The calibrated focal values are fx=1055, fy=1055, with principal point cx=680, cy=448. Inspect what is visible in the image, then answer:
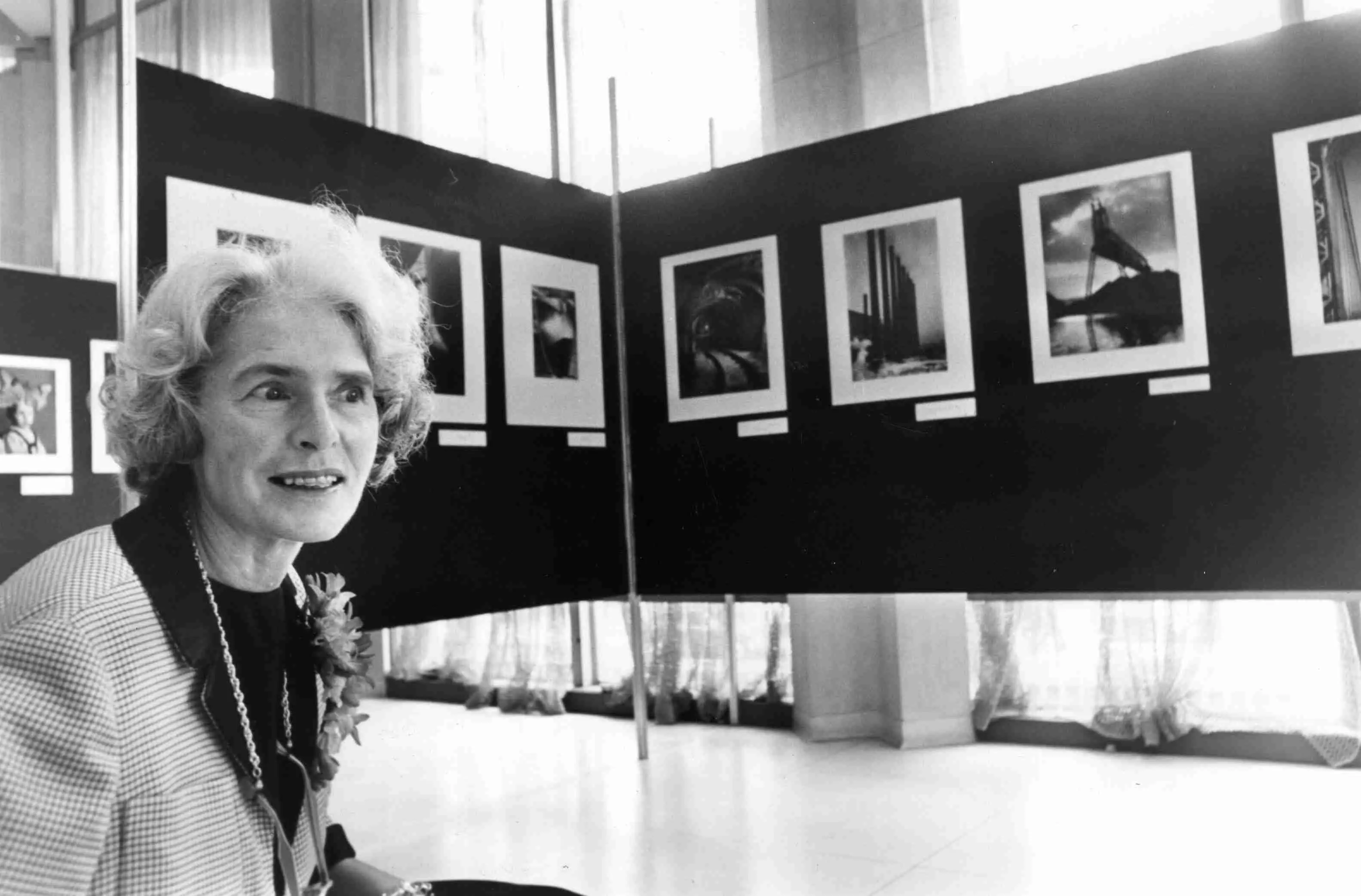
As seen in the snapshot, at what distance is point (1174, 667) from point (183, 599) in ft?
17.5

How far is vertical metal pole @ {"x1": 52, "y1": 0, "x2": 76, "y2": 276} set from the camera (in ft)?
30.7

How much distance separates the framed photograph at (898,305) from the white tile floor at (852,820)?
6.69ft

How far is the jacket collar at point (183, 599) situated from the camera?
5.70 ft

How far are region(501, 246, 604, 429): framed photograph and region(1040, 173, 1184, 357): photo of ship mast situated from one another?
2506 millimetres

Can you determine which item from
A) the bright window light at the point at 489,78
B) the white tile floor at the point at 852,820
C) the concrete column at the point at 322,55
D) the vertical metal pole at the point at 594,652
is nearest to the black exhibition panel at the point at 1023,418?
the white tile floor at the point at 852,820

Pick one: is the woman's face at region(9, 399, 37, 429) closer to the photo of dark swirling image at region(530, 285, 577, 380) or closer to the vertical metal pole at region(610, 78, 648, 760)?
the photo of dark swirling image at region(530, 285, 577, 380)

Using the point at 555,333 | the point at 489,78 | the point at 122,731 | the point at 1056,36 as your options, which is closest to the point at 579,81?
the point at 489,78

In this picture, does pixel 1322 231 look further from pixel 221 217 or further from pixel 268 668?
pixel 221 217

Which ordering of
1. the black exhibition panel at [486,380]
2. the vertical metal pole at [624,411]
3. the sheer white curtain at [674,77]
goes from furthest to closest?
the sheer white curtain at [674,77] → the vertical metal pole at [624,411] → the black exhibition panel at [486,380]

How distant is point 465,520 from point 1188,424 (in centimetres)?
333

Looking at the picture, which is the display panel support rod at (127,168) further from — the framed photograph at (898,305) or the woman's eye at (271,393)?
the framed photograph at (898,305)

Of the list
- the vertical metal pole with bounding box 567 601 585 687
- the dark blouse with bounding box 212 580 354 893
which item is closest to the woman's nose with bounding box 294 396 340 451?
the dark blouse with bounding box 212 580 354 893

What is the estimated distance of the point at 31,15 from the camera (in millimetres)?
9773

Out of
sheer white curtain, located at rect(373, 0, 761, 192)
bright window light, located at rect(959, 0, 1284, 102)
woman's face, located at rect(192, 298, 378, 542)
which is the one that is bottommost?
woman's face, located at rect(192, 298, 378, 542)
